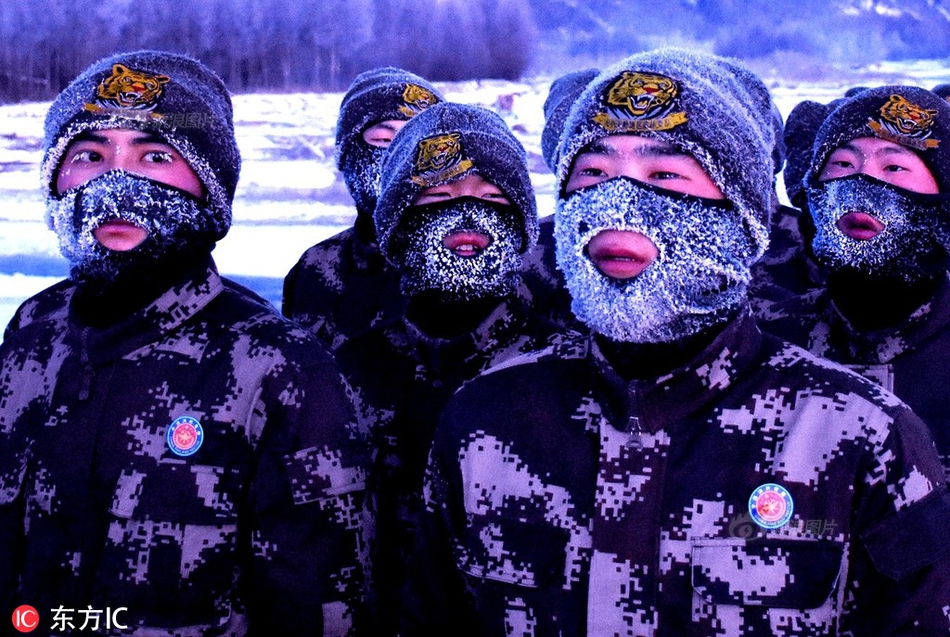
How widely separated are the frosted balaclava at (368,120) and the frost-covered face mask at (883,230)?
1.44 m

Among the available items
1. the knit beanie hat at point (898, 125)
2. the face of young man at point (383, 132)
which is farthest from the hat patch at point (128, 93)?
the knit beanie hat at point (898, 125)

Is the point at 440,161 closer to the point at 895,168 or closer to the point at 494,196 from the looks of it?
the point at 494,196

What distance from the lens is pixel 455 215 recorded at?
2.33 meters

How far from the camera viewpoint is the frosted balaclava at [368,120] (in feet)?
10.5

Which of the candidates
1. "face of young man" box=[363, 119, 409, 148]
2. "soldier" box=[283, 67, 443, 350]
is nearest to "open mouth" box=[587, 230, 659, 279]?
"soldier" box=[283, 67, 443, 350]

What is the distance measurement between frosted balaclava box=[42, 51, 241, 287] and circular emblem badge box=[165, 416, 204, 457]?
312 millimetres

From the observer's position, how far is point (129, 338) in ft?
6.02

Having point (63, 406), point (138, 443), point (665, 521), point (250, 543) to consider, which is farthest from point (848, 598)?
point (63, 406)

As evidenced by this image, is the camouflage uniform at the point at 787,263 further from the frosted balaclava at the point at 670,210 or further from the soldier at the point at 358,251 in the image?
the frosted balaclava at the point at 670,210

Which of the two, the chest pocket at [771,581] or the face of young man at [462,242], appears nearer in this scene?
the chest pocket at [771,581]

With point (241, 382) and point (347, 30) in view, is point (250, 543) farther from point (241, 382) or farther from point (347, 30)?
point (347, 30)

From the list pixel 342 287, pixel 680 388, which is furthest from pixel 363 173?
pixel 680 388

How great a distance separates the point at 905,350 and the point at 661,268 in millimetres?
906

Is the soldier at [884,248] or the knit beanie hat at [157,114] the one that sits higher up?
the knit beanie hat at [157,114]
